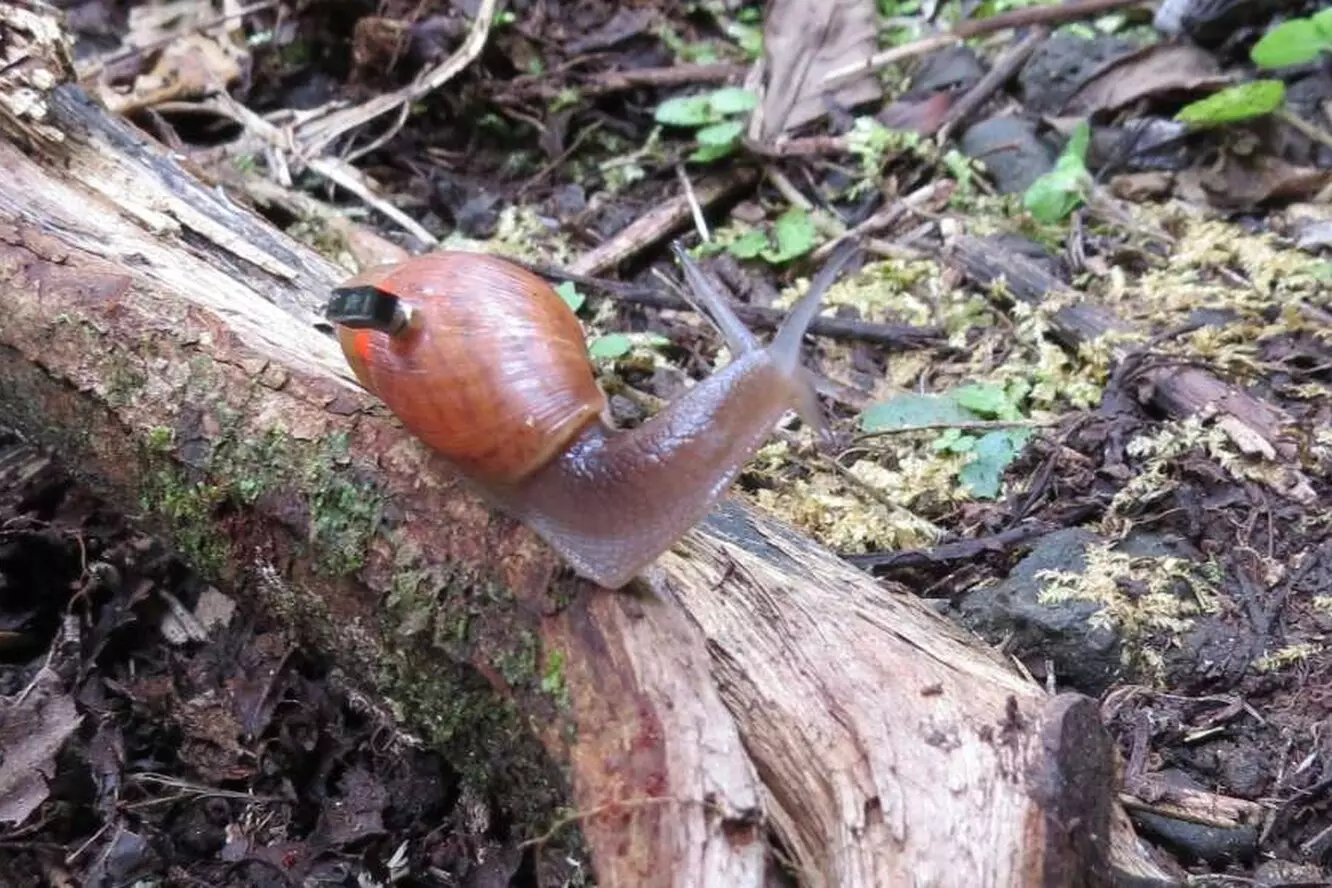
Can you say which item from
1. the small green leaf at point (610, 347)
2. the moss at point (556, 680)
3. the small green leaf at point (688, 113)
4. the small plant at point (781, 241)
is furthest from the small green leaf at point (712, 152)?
the moss at point (556, 680)

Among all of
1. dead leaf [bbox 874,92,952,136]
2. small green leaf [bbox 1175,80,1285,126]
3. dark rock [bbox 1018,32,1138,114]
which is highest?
small green leaf [bbox 1175,80,1285,126]

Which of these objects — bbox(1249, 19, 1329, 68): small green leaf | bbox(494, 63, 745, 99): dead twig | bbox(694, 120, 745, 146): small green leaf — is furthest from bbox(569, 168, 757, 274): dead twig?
bbox(1249, 19, 1329, 68): small green leaf

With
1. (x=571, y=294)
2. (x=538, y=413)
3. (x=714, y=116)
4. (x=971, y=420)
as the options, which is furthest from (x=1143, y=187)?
(x=538, y=413)

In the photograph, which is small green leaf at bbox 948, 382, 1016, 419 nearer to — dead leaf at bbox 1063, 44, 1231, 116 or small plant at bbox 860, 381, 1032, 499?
small plant at bbox 860, 381, 1032, 499

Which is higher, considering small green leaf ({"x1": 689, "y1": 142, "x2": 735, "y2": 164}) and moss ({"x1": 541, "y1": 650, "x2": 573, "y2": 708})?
moss ({"x1": 541, "y1": 650, "x2": 573, "y2": 708})

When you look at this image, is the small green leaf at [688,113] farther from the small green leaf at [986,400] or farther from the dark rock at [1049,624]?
the dark rock at [1049,624]

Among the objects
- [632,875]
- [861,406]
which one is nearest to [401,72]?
[861,406]

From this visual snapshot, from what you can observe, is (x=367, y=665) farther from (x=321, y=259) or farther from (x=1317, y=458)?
(x=1317, y=458)
